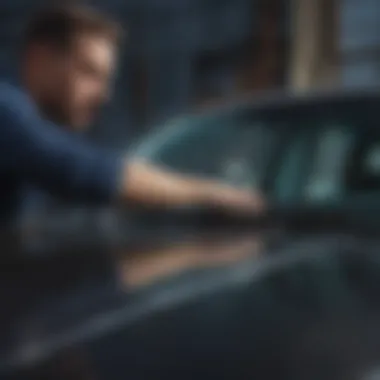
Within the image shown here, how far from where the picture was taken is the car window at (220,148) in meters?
3.28

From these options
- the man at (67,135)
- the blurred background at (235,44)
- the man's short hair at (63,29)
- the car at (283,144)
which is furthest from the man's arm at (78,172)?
the blurred background at (235,44)

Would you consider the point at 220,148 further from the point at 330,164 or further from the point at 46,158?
the point at 46,158

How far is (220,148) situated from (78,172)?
1109 millimetres

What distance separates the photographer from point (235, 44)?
8281 millimetres

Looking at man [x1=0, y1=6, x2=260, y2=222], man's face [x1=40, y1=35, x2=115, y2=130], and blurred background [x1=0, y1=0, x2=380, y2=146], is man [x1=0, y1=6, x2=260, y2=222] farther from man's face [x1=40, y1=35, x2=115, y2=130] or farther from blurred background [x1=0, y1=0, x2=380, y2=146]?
blurred background [x1=0, y1=0, x2=380, y2=146]

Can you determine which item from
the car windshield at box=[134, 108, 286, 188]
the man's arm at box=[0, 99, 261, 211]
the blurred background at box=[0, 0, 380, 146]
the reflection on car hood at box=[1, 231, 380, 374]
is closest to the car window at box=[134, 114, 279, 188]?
the car windshield at box=[134, 108, 286, 188]

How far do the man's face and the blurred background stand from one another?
16.8ft

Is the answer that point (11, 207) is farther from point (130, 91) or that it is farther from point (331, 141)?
point (130, 91)

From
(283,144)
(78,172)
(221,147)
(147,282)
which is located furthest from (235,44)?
(147,282)

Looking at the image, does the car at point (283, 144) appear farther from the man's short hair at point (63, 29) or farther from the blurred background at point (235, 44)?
the blurred background at point (235, 44)

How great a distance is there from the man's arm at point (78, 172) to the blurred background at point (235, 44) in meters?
5.17

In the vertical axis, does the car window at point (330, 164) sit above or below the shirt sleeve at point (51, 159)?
below

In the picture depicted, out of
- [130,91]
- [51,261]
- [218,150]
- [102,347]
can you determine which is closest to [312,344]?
[102,347]

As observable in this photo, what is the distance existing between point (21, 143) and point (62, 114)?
0.13 metres
